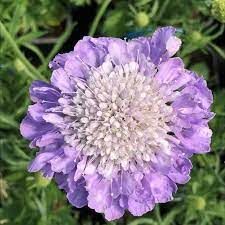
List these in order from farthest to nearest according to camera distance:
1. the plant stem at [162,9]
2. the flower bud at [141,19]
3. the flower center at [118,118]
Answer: the plant stem at [162,9]
the flower bud at [141,19]
the flower center at [118,118]

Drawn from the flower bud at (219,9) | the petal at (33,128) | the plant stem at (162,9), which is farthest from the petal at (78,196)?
the plant stem at (162,9)

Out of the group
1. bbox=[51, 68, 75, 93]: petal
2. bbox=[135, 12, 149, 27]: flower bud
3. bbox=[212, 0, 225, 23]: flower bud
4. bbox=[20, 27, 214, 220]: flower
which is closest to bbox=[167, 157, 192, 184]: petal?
bbox=[20, 27, 214, 220]: flower

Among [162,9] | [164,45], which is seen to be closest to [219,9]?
[164,45]

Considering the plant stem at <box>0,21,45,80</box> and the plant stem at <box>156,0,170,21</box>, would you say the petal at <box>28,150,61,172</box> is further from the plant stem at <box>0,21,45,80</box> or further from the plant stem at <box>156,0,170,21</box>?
the plant stem at <box>156,0,170,21</box>

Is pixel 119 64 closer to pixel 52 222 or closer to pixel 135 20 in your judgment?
pixel 135 20

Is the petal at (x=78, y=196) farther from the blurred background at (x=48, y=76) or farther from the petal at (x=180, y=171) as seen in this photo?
the blurred background at (x=48, y=76)

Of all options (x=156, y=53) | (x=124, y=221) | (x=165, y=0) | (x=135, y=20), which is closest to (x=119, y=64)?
(x=156, y=53)

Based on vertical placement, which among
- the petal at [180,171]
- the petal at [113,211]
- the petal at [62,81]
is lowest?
the petal at [113,211]
